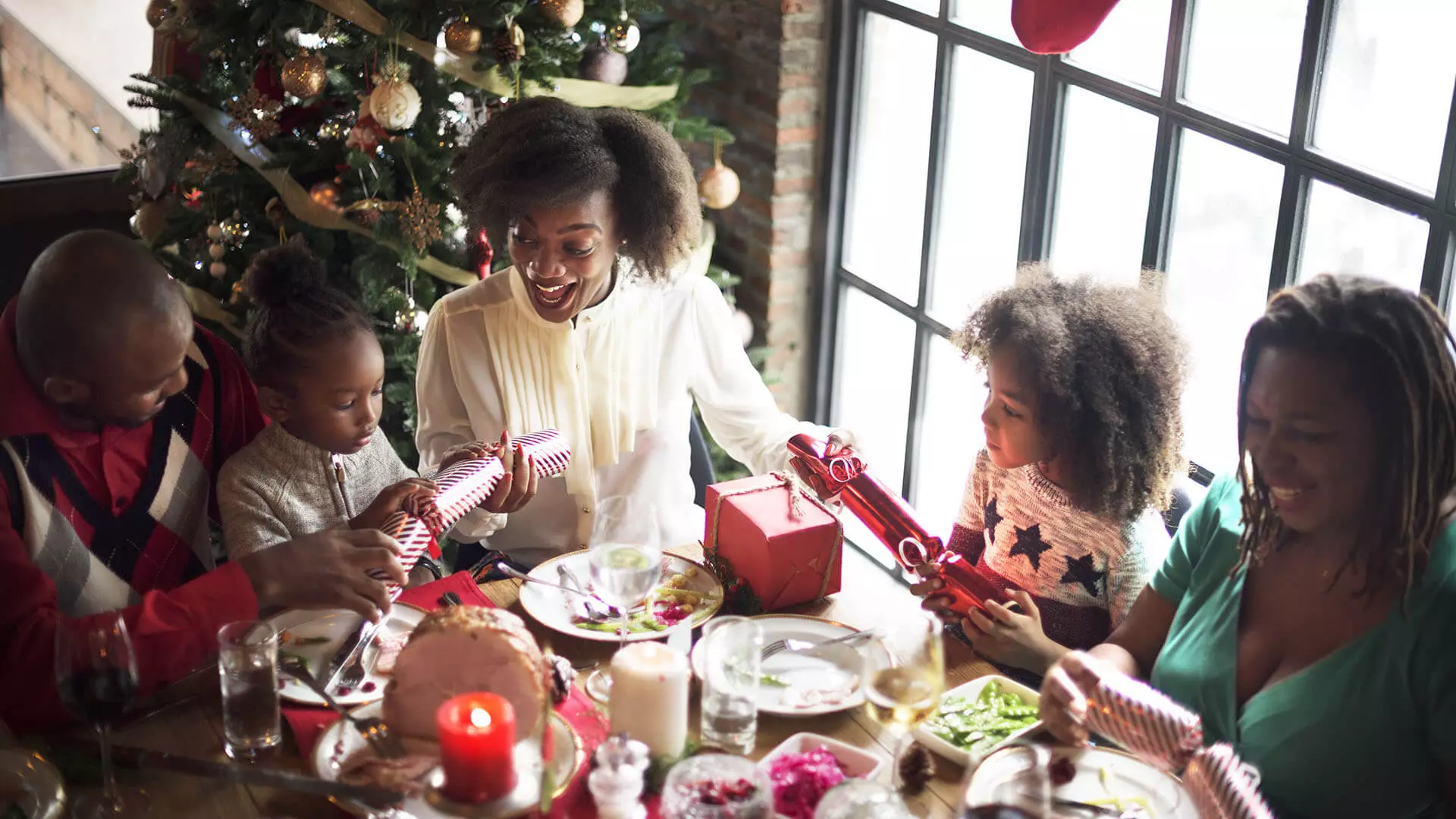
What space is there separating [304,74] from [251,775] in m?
2.03

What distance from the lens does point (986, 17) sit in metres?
3.38

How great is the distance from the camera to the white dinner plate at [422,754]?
64.1 inches

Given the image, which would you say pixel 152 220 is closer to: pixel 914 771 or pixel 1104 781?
pixel 914 771

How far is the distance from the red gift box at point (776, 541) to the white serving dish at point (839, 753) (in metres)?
0.37

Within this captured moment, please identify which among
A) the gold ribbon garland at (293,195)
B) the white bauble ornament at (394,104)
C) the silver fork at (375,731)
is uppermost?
the white bauble ornament at (394,104)

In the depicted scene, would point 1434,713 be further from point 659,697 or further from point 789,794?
point 659,697

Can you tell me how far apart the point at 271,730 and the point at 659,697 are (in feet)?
1.70

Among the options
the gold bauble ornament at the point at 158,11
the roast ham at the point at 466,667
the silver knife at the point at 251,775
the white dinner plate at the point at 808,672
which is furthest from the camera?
the gold bauble ornament at the point at 158,11

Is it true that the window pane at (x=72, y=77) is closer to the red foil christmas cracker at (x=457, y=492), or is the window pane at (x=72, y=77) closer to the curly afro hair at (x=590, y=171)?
the curly afro hair at (x=590, y=171)

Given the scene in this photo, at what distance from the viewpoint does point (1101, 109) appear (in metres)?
3.11

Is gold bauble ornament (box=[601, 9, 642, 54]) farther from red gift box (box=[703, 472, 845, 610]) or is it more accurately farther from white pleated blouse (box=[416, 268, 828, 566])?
red gift box (box=[703, 472, 845, 610])

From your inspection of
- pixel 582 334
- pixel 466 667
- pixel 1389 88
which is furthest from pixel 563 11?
pixel 466 667

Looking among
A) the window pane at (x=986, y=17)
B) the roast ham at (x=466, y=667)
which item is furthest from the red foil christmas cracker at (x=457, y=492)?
the window pane at (x=986, y=17)

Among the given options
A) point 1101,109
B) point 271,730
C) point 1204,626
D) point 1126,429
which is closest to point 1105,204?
point 1101,109
